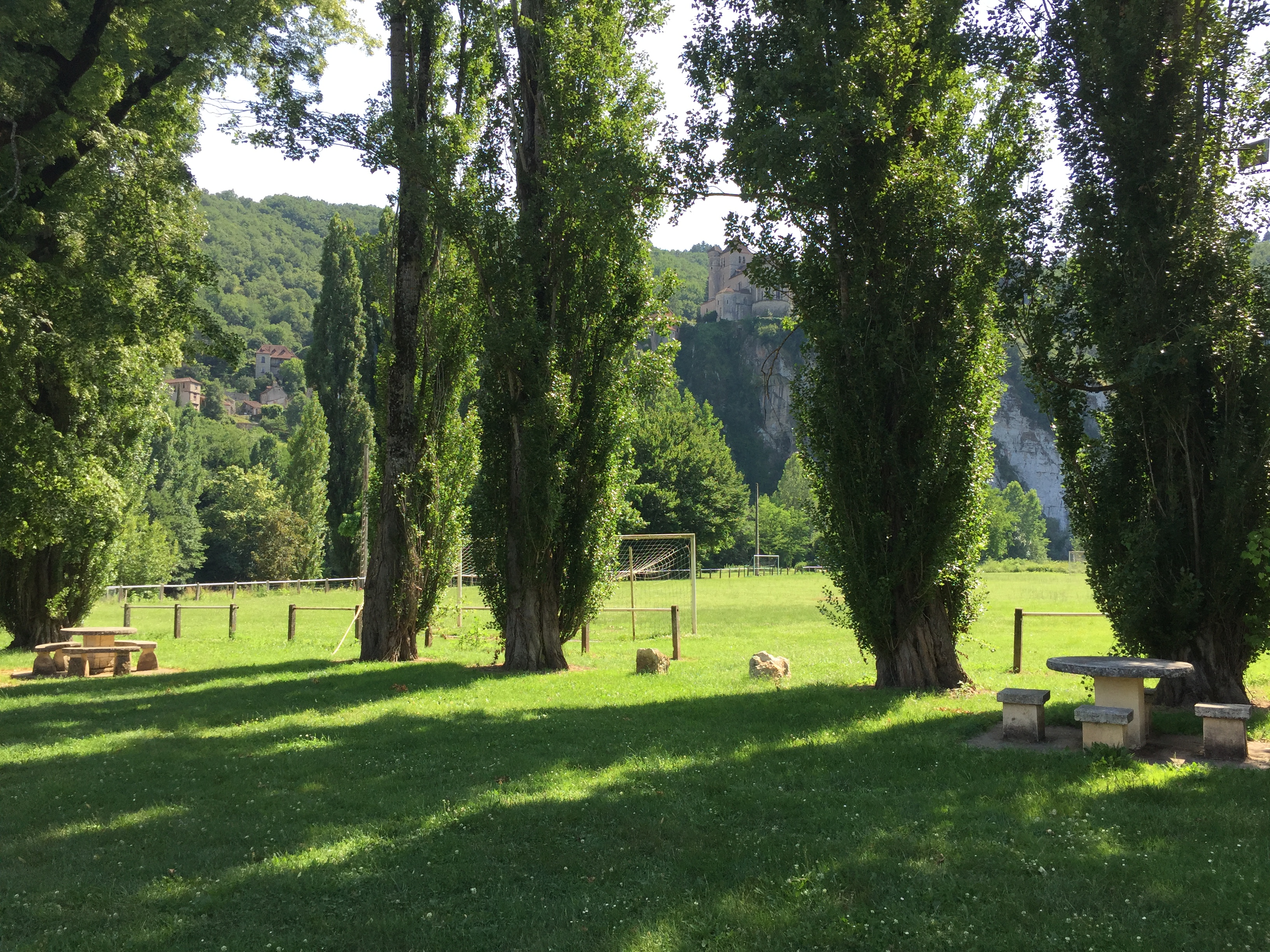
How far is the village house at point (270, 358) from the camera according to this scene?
138 m

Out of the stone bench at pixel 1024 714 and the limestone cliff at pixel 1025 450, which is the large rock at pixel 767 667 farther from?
the limestone cliff at pixel 1025 450

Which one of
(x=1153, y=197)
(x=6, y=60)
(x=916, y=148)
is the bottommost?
(x=1153, y=197)

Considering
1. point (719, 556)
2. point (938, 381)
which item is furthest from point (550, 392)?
point (719, 556)

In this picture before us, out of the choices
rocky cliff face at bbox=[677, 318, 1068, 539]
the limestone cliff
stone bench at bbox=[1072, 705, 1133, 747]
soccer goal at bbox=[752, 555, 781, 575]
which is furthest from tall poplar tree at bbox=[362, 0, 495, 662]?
the limestone cliff

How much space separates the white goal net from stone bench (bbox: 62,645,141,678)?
5525mm

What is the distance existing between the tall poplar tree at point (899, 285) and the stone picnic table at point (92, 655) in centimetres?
1186

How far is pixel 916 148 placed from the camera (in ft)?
38.3

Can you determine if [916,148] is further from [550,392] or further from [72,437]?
[72,437]

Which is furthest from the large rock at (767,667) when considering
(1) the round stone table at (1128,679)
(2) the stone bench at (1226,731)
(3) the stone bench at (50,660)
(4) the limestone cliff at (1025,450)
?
(4) the limestone cliff at (1025,450)

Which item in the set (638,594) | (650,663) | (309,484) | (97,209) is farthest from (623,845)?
(309,484)

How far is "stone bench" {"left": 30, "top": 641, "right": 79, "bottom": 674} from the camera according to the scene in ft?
51.1

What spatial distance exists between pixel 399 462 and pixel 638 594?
2675 centimetres

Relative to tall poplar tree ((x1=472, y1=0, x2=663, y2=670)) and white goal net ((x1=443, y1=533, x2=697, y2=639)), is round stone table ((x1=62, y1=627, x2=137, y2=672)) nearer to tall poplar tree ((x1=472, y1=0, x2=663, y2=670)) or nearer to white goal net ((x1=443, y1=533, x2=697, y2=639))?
white goal net ((x1=443, y1=533, x2=697, y2=639))

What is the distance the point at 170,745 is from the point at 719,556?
6993cm
